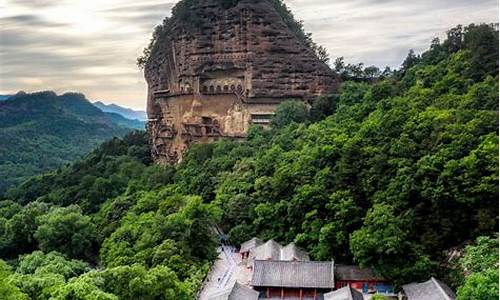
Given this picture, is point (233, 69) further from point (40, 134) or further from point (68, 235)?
point (40, 134)

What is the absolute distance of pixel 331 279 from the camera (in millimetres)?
17062

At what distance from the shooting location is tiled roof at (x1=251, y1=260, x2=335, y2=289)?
Result: 17.2m

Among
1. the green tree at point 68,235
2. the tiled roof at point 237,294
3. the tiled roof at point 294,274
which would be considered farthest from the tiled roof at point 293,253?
the green tree at point 68,235

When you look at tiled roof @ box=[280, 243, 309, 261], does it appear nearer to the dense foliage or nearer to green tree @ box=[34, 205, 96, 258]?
the dense foliage

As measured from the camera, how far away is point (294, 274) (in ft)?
57.2

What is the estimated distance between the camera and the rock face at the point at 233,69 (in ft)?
103

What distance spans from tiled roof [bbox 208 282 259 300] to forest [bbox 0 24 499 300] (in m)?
0.85

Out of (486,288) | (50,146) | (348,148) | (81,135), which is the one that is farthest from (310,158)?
(81,135)

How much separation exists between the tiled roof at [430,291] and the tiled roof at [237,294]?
3937 millimetres

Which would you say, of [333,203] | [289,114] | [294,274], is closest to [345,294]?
[294,274]

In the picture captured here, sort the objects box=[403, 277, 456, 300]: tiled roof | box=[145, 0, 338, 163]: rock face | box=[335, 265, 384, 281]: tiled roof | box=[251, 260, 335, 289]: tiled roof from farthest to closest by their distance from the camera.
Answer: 1. box=[145, 0, 338, 163]: rock face
2. box=[335, 265, 384, 281]: tiled roof
3. box=[251, 260, 335, 289]: tiled roof
4. box=[403, 277, 456, 300]: tiled roof

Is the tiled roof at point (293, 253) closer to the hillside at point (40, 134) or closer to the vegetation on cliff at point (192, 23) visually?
the vegetation on cliff at point (192, 23)

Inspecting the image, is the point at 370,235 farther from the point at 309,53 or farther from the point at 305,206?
the point at 309,53

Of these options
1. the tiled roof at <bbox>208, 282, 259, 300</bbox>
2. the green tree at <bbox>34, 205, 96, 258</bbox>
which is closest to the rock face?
the green tree at <bbox>34, 205, 96, 258</bbox>
